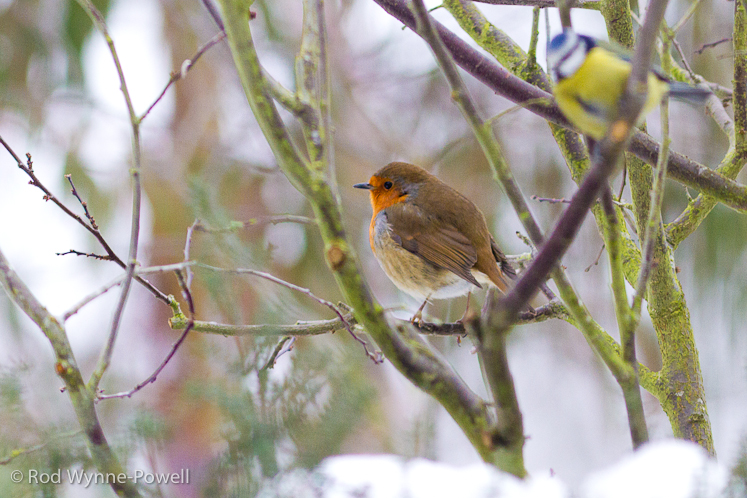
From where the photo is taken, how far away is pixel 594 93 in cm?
113

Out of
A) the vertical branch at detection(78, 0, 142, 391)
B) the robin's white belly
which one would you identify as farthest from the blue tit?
the robin's white belly

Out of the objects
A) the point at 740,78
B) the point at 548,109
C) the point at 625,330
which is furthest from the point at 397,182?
the point at 625,330

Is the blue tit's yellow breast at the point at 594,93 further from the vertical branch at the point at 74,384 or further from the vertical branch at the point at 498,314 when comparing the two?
the vertical branch at the point at 74,384

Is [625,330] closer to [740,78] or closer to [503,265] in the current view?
[740,78]

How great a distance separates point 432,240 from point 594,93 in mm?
1842

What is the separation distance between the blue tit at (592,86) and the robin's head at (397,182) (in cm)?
183

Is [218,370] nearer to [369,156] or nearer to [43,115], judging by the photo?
[369,156]

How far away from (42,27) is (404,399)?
4774mm

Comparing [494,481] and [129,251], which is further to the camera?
[129,251]

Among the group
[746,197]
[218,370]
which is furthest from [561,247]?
[746,197]

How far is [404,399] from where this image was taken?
6004mm

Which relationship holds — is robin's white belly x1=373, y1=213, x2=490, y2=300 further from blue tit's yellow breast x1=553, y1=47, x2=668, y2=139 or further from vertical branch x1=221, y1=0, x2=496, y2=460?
vertical branch x1=221, y1=0, x2=496, y2=460

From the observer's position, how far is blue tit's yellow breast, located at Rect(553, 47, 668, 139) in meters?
1.08

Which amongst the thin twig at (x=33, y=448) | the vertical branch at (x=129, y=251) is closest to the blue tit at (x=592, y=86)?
the vertical branch at (x=129, y=251)
